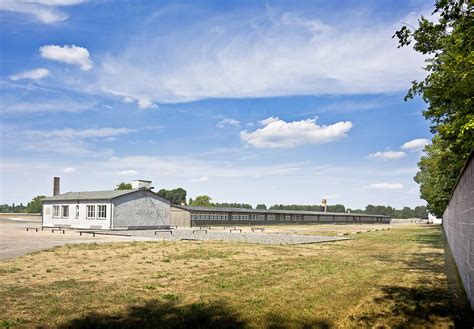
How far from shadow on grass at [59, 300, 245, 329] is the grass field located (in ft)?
0.08

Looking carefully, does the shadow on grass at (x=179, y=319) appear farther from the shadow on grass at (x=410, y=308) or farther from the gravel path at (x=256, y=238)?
the gravel path at (x=256, y=238)

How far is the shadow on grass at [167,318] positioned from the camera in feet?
27.4

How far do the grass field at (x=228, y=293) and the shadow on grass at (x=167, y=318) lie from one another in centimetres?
2

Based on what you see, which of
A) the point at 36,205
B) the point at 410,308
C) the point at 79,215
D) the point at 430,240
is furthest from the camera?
the point at 36,205

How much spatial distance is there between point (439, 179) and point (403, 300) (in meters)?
37.5

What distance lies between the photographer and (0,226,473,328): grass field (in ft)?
28.8

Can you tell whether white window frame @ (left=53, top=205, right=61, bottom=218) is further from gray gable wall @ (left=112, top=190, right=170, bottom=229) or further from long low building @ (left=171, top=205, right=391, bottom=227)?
long low building @ (left=171, top=205, right=391, bottom=227)

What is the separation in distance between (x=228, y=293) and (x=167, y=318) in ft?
9.83

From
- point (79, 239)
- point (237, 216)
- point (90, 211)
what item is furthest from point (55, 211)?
point (237, 216)

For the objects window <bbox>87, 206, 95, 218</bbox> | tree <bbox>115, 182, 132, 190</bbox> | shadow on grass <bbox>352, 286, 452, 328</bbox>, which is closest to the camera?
shadow on grass <bbox>352, 286, 452, 328</bbox>

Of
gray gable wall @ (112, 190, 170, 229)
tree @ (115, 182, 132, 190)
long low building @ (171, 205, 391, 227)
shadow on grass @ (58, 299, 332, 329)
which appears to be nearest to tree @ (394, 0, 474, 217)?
shadow on grass @ (58, 299, 332, 329)

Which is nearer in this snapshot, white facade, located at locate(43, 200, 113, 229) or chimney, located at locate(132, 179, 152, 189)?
white facade, located at locate(43, 200, 113, 229)

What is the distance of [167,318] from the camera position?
8.89 m

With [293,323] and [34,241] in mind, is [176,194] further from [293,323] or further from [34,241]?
[293,323]
